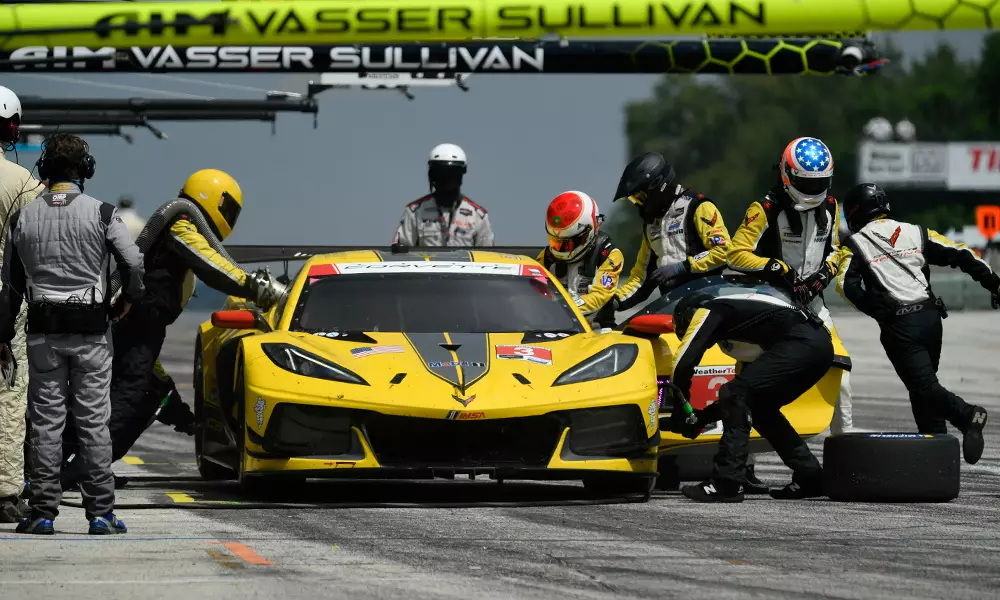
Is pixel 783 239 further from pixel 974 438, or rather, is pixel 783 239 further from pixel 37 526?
pixel 37 526

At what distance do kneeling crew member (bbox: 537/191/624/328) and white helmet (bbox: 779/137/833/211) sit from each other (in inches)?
64.7

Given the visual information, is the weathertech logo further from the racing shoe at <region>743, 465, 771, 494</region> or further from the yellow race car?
the yellow race car

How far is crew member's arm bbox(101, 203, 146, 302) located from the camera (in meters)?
8.23

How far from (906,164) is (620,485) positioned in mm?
80815

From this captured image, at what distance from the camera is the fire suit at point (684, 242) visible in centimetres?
1144

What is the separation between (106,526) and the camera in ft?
26.8

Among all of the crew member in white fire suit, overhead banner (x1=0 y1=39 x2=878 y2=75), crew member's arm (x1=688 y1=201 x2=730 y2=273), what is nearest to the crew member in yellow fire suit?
the crew member in white fire suit

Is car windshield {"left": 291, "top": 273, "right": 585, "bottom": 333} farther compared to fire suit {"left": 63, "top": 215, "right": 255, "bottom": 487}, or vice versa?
Answer: fire suit {"left": 63, "top": 215, "right": 255, "bottom": 487}

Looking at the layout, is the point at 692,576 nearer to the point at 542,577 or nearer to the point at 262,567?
the point at 542,577

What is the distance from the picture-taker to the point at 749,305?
10070 millimetres

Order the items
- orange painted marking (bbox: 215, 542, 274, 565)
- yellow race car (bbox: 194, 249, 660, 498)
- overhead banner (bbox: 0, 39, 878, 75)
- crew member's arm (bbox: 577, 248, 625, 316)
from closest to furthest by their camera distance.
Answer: orange painted marking (bbox: 215, 542, 274, 565) < yellow race car (bbox: 194, 249, 660, 498) < crew member's arm (bbox: 577, 248, 625, 316) < overhead banner (bbox: 0, 39, 878, 75)

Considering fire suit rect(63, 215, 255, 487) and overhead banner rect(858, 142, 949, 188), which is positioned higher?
overhead banner rect(858, 142, 949, 188)

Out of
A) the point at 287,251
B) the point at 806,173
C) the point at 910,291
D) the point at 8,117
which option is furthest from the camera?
the point at 287,251

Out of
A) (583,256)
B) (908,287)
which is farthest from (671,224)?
(908,287)
